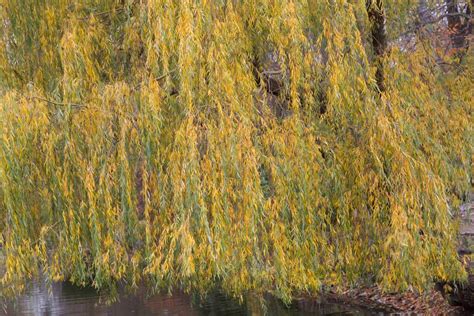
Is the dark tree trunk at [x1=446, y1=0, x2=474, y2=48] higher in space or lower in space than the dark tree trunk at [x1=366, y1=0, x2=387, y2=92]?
higher

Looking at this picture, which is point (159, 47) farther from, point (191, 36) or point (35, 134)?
point (35, 134)

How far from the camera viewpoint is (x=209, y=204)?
16.9 ft

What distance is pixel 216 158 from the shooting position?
5168 mm

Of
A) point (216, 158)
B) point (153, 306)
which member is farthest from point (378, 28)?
point (153, 306)

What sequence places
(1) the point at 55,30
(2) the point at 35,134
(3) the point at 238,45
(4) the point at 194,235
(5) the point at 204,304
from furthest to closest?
(5) the point at 204,304 → (1) the point at 55,30 → (3) the point at 238,45 → (2) the point at 35,134 → (4) the point at 194,235

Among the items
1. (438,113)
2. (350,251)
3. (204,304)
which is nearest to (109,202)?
(350,251)

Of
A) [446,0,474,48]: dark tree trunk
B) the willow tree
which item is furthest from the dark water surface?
the willow tree

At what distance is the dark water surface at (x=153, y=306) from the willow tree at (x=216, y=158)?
5.87 meters

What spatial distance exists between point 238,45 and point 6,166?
2372mm

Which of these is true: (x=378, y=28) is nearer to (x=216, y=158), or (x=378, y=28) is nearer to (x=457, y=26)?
(x=216, y=158)

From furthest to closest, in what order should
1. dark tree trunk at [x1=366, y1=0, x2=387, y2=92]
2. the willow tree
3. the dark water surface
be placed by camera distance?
the dark water surface
dark tree trunk at [x1=366, y1=0, x2=387, y2=92]
the willow tree

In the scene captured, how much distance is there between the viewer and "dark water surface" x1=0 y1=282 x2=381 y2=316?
1182 cm

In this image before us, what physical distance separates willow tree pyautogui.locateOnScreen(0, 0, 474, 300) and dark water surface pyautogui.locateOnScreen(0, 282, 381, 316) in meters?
5.87

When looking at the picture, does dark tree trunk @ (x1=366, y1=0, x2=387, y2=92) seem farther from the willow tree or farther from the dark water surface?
the dark water surface
